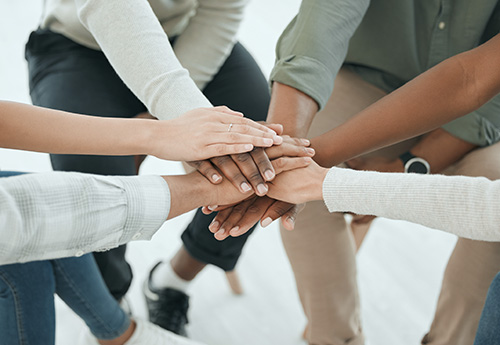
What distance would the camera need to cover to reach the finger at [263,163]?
0.84 meters

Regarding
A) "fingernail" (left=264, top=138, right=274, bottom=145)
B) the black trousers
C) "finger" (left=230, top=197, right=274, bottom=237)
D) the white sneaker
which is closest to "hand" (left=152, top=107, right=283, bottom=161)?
"fingernail" (left=264, top=138, right=274, bottom=145)

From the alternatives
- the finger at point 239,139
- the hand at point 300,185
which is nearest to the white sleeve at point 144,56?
the finger at point 239,139

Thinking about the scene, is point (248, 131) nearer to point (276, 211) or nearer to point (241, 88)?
point (276, 211)

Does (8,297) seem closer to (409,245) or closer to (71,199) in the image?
(71,199)

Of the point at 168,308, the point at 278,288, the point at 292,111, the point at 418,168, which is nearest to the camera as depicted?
the point at 292,111

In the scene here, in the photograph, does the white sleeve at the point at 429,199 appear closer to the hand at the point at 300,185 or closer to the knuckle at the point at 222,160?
the hand at the point at 300,185

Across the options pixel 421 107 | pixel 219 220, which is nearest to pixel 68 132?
pixel 219 220

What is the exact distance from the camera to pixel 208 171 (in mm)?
861

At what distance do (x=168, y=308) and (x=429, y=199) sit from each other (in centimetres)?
79

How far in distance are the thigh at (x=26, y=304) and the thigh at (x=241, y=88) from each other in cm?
52

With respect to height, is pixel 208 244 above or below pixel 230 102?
below

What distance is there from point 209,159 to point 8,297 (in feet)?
1.38

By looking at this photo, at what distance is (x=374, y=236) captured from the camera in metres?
1.63

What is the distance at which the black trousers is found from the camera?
1.03m
